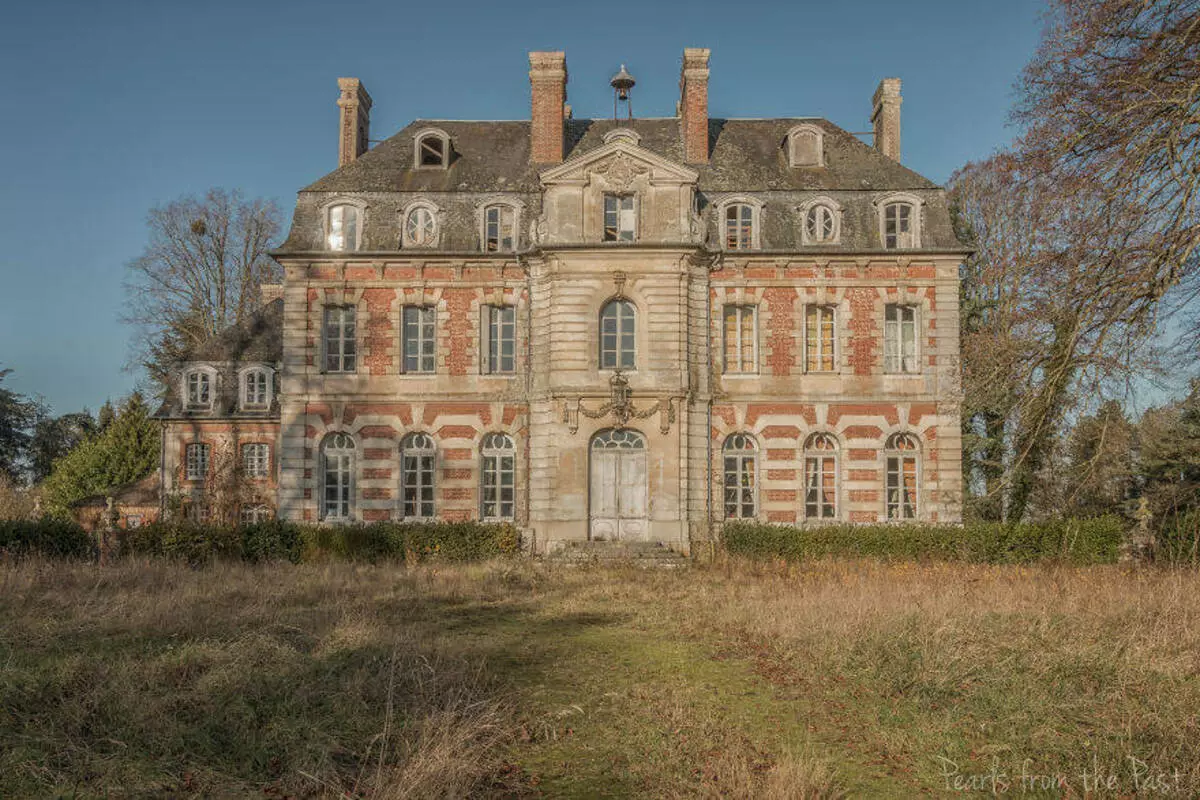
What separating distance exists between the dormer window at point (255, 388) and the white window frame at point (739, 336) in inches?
591

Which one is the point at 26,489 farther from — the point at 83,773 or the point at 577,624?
the point at 83,773

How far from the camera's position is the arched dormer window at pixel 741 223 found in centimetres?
2359

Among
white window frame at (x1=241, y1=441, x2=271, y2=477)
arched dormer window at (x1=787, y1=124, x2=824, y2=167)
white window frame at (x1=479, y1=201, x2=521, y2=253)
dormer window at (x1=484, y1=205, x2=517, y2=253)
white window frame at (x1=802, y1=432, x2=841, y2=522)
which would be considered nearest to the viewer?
white window frame at (x1=802, y1=432, x2=841, y2=522)

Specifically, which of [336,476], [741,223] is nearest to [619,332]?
[741,223]

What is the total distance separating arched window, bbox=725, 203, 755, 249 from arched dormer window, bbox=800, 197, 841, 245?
4.17ft

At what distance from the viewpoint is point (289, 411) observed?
938 inches

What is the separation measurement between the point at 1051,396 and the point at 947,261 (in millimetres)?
12584

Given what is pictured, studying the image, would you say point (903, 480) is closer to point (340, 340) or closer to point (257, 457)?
point (340, 340)

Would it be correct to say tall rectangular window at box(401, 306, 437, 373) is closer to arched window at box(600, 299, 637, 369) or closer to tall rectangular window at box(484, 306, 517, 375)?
tall rectangular window at box(484, 306, 517, 375)

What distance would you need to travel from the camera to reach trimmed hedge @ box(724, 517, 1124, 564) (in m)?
18.7

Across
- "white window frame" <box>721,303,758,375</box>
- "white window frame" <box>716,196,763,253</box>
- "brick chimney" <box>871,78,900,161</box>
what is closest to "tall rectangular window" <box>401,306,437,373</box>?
"white window frame" <box>721,303,758,375</box>

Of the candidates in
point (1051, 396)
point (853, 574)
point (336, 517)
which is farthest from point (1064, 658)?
point (336, 517)

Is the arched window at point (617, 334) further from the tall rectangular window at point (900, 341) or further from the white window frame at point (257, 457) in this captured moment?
the white window frame at point (257, 457)

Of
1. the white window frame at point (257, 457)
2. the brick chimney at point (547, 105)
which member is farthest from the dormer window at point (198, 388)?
the brick chimney at point (547, 105)
